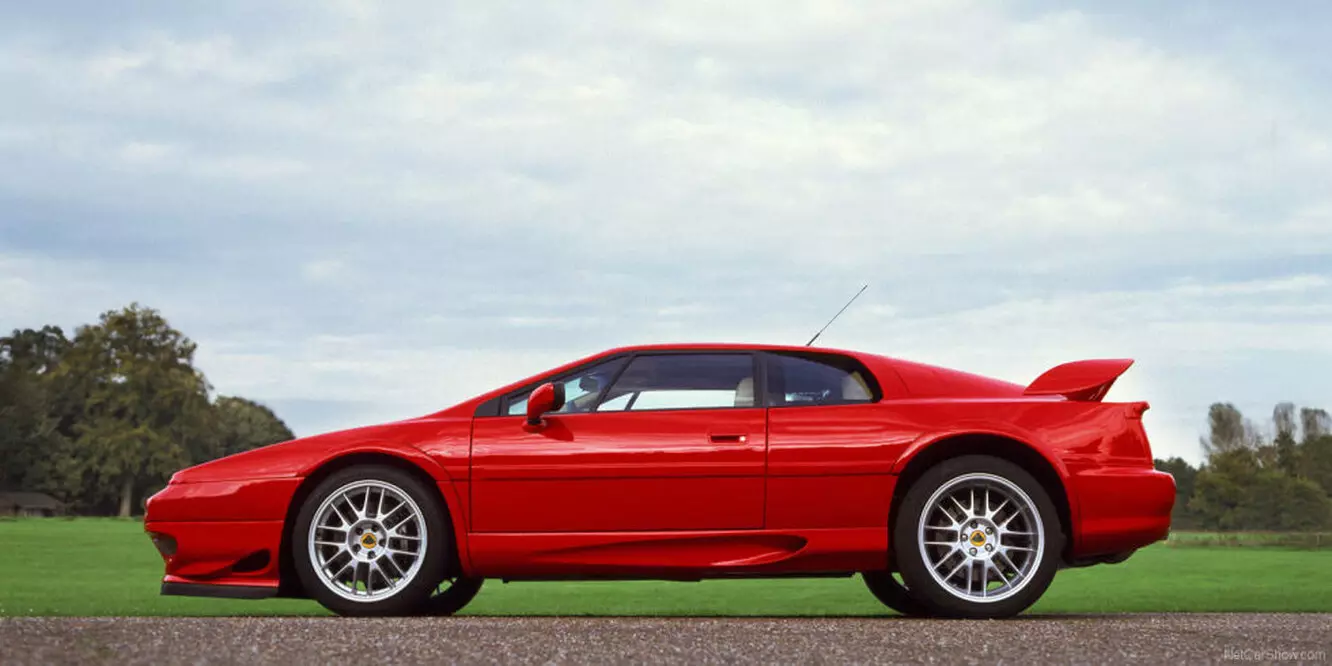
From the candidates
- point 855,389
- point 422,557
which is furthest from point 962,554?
point 422,557

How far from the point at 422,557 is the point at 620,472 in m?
1.08

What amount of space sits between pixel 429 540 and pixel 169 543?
1432 millimetres

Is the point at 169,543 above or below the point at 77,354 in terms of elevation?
below

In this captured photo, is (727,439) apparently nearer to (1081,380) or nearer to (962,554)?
(962,554)

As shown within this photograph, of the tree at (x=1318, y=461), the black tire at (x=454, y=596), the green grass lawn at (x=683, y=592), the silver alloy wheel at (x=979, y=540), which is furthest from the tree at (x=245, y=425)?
the silver alloy wheel at (x=979, y=540)

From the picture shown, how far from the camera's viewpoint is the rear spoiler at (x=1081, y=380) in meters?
6.71

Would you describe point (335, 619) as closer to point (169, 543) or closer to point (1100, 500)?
point (169, 543)

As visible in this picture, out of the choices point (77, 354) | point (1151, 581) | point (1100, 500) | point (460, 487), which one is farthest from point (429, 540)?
point (77, 354)

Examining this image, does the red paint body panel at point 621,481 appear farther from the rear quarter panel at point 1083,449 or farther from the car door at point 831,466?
the rear quarter panel at point 1083,449

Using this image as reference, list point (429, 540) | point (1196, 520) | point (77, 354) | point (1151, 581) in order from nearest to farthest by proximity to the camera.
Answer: point (429, 540) < point (1151, 581) < point (77, 354) < point (1196, 520)

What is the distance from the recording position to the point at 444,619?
6062 mm

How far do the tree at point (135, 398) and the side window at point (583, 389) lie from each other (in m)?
72.4

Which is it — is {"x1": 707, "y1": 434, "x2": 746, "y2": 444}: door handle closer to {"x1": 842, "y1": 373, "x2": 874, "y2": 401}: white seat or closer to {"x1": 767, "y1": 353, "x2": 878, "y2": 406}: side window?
{"x1": 767, "y1": 353, "x2": 878, "y2": 406}: side window

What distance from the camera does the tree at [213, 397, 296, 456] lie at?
90.8 m
